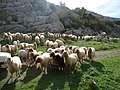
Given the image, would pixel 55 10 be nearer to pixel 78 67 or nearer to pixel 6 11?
pixel 6 11

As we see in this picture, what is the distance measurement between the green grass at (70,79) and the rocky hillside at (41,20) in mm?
40075

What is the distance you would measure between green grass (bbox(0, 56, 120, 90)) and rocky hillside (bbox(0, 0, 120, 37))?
40.1 meters

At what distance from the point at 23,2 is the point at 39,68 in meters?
A: 51.8

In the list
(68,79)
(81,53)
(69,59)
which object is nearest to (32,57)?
(69,59)

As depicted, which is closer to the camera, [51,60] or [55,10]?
[51,60]

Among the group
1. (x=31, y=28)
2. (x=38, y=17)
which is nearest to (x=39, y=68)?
(x=31, y=28)

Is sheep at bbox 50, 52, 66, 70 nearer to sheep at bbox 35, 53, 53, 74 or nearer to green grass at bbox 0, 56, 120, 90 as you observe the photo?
sheep at bbox 35, 53, 53, 74

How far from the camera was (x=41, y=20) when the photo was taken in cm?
7088

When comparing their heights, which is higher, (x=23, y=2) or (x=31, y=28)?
(x=23, y=2)

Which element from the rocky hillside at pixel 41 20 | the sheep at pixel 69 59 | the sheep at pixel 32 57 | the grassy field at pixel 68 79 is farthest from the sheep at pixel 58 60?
the rocky hillside at pixel 41 20

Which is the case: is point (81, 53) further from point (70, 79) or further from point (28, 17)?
point (28, 17)

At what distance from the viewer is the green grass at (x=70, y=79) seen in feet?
69.1

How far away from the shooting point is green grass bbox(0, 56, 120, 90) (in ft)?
69.1

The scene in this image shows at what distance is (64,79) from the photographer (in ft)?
74.6
